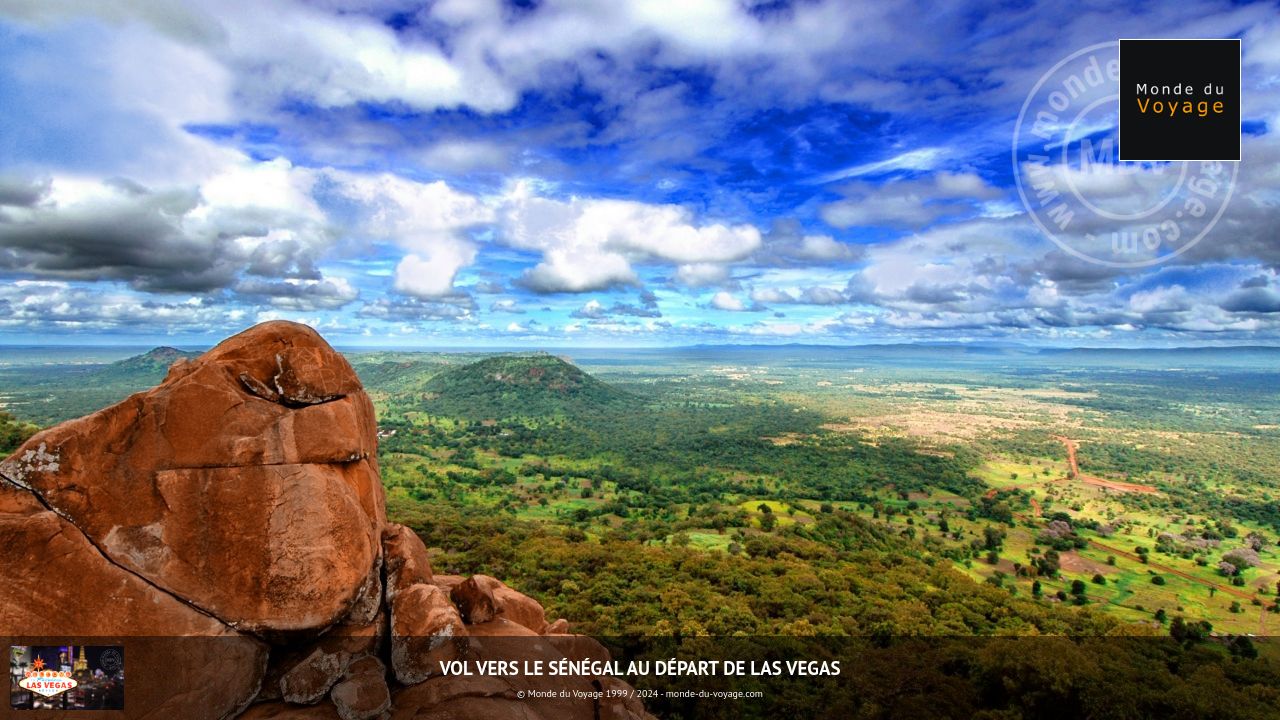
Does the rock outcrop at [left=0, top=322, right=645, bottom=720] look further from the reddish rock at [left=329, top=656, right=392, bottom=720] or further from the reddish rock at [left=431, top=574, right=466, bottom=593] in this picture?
the reddish rock at [left=431, top=574, right=466, bottom=593]

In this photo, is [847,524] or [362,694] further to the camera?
[847,524]

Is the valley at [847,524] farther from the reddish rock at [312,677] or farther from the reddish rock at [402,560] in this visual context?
the reddish rock at [312,677]

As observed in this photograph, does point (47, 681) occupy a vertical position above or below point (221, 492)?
below

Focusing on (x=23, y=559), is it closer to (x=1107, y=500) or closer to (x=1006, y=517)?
(x=1006, y=517)

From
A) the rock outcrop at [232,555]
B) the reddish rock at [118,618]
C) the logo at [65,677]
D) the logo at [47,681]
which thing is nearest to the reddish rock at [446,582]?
the rock outcrop at [232,555]

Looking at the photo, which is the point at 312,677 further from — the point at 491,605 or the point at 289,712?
the point at 491,605

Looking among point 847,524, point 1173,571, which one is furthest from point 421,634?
point 1173,571

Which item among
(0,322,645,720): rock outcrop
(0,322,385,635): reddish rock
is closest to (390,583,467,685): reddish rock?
(0,322,645,720): rock outcrop
